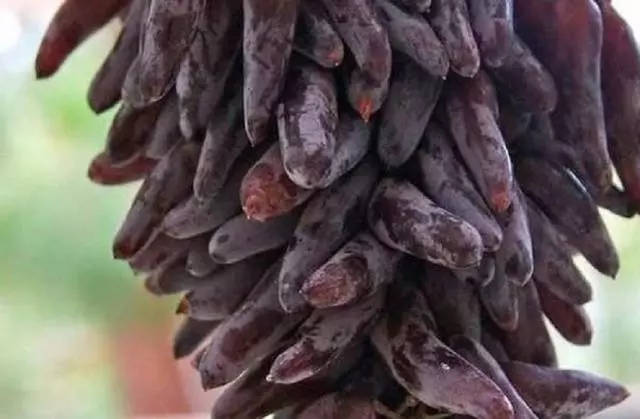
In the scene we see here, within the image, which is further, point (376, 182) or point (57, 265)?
point (57, 265)

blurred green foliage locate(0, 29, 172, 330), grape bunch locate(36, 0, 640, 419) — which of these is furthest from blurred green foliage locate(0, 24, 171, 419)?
grape bunch locate(36, 0, 640, 419)

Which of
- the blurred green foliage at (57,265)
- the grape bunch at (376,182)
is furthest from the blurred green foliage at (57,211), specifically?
the grape bunch at (376,182)

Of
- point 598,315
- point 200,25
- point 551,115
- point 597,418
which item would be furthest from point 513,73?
point 598,315

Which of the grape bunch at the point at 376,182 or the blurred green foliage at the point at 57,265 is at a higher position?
the grape bunch at the point at 376,182

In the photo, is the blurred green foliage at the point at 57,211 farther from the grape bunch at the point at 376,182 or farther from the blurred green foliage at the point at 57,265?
the grape bunch at the point at 376,182

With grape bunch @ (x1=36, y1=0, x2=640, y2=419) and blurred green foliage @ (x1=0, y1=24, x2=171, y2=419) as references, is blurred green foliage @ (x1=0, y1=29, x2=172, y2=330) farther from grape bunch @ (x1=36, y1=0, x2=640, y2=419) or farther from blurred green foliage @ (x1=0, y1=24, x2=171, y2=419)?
grape bunch @ (x1=36, y1=0, x2=640, y2=419)

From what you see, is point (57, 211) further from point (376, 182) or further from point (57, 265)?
point (376, 182)

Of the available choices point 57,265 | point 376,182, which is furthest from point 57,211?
point 376,182

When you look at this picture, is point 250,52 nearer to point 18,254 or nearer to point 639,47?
point 639,47
